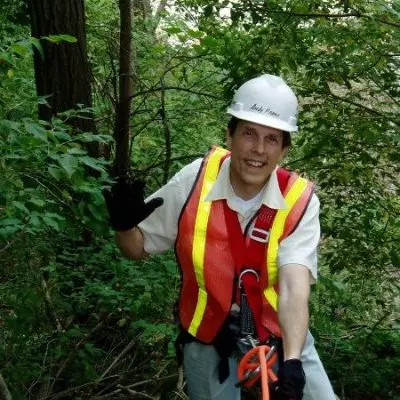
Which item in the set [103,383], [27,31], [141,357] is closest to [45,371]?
[103,383]

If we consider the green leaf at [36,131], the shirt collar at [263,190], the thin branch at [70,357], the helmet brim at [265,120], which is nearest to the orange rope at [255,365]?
the shirt collar at [263,190]

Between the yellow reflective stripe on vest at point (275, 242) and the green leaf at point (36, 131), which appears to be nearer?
the yellow reflective stripe on vest at point (275, 242)

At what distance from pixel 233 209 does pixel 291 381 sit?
2.40 ft

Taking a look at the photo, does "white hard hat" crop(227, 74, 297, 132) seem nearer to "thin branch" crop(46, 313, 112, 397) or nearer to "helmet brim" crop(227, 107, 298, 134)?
"helmet brim" crop(227, 107, 298, 134)

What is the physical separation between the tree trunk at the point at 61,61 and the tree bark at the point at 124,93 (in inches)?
24.5

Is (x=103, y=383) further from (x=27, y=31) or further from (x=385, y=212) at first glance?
(x=27, y=31)

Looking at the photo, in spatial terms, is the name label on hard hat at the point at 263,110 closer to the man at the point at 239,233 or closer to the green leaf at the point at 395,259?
the man at the point at 239,233

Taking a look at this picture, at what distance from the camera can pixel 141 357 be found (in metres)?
4.74

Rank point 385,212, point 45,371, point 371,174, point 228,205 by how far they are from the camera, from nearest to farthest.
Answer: point 228,205 → point 45,371 → point 371,174 → point 385,212

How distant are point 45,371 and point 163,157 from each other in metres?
2.38

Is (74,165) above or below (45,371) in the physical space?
above

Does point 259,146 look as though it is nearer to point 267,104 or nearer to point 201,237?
point 267,104

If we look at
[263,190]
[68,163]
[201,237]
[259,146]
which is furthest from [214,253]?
[68,163]

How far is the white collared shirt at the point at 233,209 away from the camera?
2.47 meters
